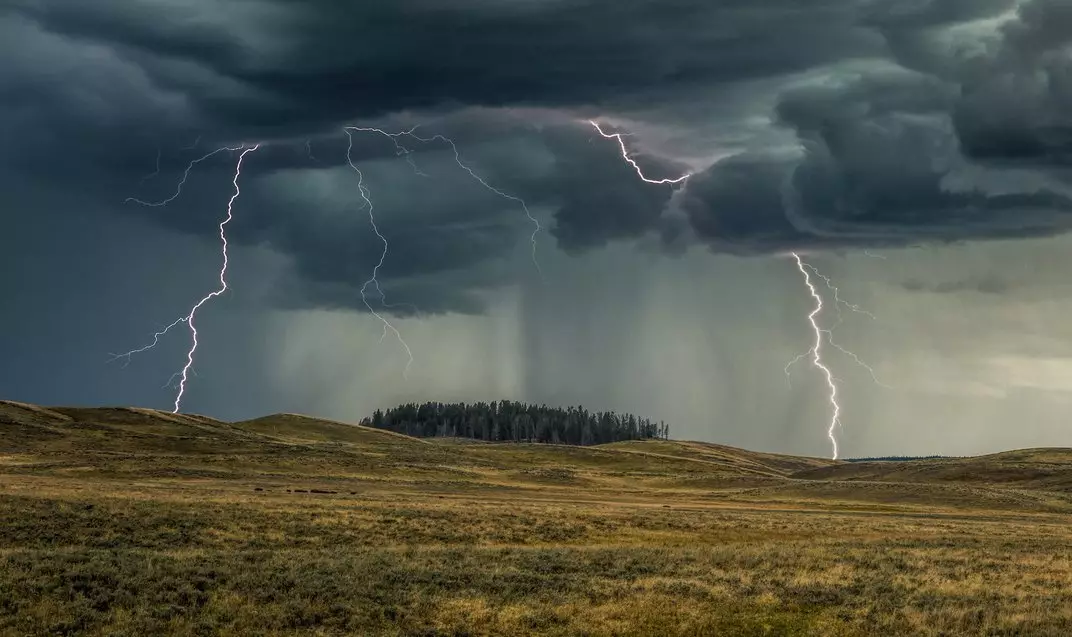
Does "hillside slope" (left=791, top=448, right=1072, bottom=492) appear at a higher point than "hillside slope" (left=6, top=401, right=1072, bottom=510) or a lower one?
higher

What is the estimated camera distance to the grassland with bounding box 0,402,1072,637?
23375 mm

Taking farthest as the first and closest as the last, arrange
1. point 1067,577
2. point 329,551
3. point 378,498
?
1. point 378,498
2. point 329,551
3. point 1067,577

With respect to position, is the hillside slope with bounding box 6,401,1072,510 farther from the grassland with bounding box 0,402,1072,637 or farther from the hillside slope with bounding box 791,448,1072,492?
the grassland with bounding box 0,402,1072,637

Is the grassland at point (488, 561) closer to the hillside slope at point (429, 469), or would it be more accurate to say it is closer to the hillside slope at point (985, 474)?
the hillside slope at point (429, 469)

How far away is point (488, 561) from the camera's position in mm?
33094

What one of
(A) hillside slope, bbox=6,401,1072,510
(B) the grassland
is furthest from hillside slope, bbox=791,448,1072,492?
(B) the grassland

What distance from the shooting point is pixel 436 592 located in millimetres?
26562

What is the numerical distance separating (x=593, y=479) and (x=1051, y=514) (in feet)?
164

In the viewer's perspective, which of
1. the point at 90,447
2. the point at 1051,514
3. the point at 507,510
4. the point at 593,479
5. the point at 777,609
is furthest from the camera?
the point at 593,479

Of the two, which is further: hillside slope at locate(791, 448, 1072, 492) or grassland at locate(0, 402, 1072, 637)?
hillside slope at locate(791, 448, 1072, 492)

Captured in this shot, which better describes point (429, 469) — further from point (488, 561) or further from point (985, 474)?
point (488, 561)

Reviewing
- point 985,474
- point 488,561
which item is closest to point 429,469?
point 985,474

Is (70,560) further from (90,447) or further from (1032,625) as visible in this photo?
(90,447)

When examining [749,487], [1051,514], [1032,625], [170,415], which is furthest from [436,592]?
[170,415]
